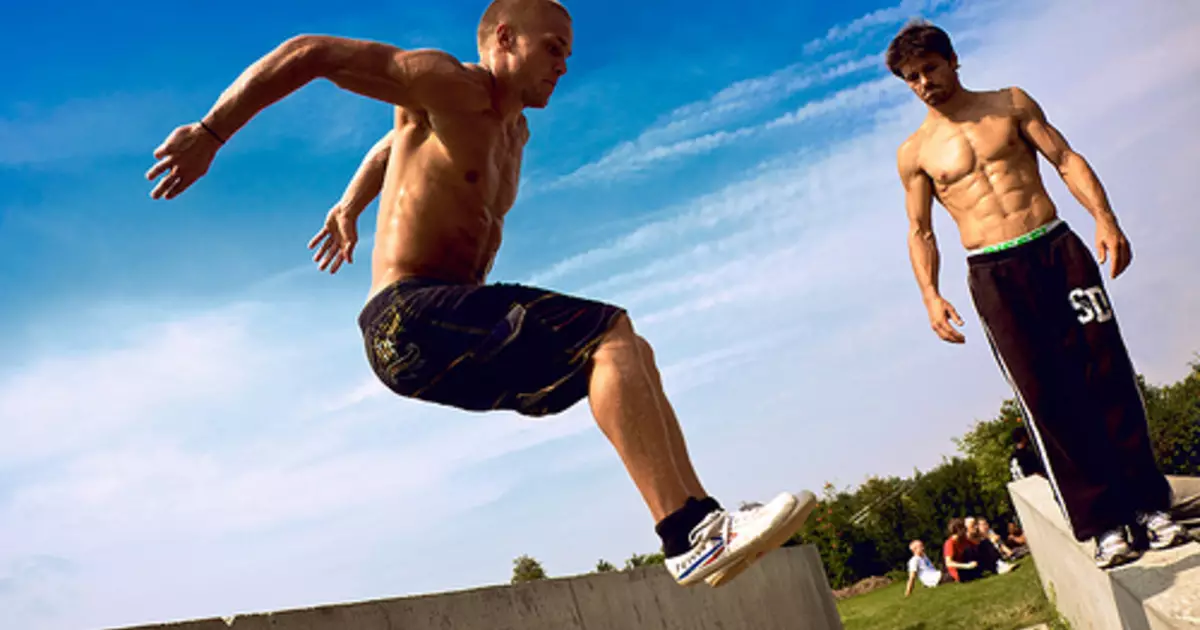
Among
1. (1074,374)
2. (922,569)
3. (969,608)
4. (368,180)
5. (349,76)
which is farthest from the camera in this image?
(922,569)

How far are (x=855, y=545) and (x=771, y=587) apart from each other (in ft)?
34.6

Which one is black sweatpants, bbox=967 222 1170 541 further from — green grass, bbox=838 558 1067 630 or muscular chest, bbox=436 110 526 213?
muscular chest, bbox=436 110 526 213

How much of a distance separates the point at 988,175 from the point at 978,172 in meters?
0.05

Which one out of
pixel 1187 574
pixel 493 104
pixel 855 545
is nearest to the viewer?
pixel 493 104

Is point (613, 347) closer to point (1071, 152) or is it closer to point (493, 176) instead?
point (493, 176)

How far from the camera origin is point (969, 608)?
872 centimetres

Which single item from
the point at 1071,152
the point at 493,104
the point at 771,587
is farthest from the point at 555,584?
the point at 771,587

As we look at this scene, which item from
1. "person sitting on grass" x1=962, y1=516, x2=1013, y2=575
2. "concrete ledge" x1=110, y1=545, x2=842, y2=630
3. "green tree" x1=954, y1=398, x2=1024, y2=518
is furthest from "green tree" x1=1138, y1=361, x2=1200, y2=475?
"concrete ledge" x1=110, y1=545, x2=842, y2=630

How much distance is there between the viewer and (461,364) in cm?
271

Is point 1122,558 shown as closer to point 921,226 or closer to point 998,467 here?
point 921,226

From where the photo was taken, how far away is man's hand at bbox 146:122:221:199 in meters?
2.66

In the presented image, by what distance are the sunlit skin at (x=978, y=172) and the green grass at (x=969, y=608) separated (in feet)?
9.48

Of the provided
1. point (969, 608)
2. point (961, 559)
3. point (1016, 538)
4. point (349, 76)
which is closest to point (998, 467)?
point (1016, 538)

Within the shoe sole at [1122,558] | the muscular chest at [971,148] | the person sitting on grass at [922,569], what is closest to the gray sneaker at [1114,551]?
the shoe sole at [1122,558]
